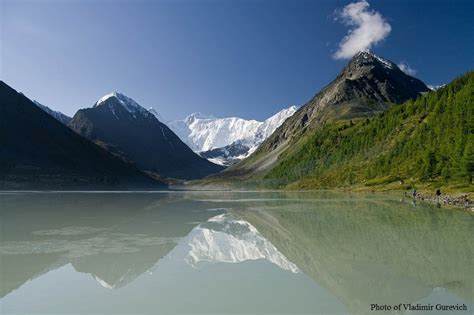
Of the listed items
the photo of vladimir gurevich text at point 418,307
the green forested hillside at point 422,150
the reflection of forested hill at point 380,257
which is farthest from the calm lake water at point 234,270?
the green forested hillside at point 422,150

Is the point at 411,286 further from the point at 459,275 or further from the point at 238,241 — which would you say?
the point at 238,241

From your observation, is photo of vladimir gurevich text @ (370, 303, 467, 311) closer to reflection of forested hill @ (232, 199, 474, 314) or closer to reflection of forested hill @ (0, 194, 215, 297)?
reflection of forested hill @ (232, 199, 474, 314)

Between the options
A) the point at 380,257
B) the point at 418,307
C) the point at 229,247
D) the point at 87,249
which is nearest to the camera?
the point at 418,307

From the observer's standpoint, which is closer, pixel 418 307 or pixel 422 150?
pixel 418 307

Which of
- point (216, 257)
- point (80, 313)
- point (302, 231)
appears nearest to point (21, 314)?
point (80, 313)

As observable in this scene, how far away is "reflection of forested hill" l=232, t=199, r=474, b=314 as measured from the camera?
43.7 ft

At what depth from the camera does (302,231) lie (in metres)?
29.5

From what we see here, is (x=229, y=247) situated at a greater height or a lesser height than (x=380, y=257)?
lesser

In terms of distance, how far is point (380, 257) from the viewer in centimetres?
1894

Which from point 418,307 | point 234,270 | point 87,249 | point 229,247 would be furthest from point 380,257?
point 87,249

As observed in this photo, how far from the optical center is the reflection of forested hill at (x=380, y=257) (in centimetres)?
1331

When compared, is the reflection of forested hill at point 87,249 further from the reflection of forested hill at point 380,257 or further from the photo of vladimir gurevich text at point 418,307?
the photo of vladimir gurevich text at point 418,307

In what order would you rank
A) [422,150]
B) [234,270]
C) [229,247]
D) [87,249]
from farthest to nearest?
[422,150]
[229,247]
[87,249]
[234,270]

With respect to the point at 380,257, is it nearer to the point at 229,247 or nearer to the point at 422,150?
the point at 229,247
